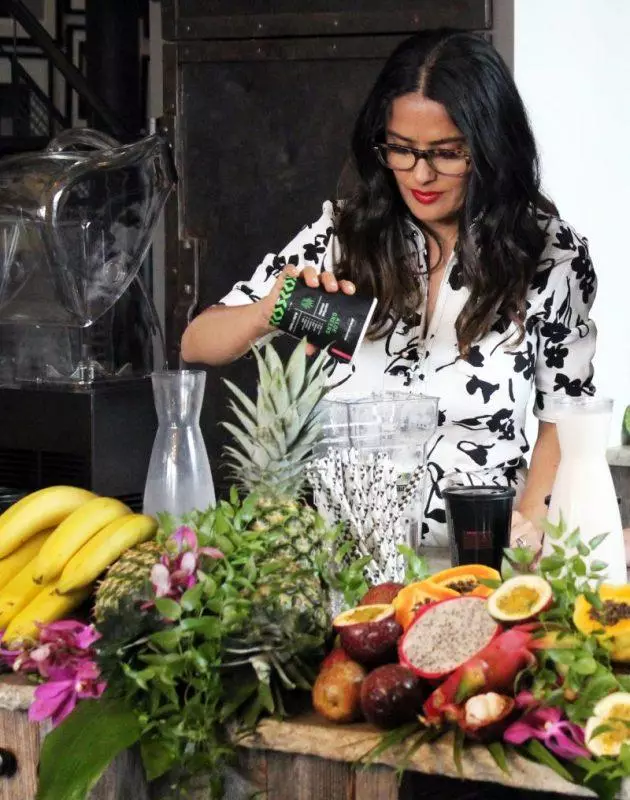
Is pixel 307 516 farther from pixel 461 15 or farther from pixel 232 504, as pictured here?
pixel 461 15

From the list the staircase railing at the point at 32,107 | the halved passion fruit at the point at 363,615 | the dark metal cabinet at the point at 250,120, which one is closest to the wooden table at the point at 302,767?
the halved passion fruit at the point at 363,615

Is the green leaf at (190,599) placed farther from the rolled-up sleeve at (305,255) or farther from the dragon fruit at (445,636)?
the rolled-up sleeve at (305,255)

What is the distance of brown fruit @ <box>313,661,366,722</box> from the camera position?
125 centimetres

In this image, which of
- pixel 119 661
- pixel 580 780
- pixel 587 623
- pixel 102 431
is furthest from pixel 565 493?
pixel 102 431

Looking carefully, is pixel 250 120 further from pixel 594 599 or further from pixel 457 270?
pixel 594 599

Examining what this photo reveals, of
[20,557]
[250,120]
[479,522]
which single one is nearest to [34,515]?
[20,557]

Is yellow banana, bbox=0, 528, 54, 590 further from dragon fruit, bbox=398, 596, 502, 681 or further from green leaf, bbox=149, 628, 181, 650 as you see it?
dragon fruit, bbox=398, 596, 502, 681

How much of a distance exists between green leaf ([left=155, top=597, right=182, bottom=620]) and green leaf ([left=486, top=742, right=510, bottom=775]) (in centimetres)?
33

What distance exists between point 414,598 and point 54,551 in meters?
0.48

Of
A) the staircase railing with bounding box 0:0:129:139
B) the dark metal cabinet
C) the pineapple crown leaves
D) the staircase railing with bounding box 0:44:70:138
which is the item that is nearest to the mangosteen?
the pineapple crown leaves

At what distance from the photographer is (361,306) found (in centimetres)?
177

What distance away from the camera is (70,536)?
1.57 metres

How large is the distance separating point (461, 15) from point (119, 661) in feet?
8.77

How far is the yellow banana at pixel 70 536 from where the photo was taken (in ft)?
5.11
